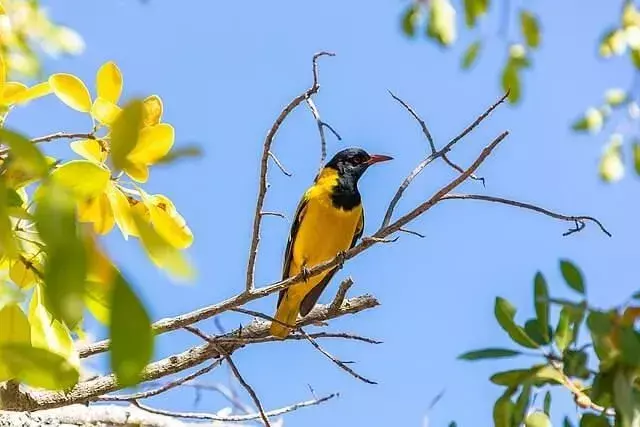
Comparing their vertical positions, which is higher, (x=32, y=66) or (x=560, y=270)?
(x=32, y=66)

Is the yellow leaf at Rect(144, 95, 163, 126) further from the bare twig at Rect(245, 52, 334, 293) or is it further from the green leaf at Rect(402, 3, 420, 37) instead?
the green leaf at Rect(402, 3, 420, 37)

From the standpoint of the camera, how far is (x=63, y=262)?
1.73 ft

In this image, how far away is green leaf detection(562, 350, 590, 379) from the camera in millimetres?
878

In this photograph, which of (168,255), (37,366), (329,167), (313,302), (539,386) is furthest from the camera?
(329,167)

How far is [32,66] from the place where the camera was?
3537 mm

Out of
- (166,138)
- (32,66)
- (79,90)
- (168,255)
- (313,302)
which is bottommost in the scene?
(168,255)

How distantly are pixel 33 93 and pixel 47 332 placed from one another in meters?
0.35

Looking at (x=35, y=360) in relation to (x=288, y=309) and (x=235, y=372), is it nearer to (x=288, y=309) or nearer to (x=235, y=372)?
(x=235, y=372)

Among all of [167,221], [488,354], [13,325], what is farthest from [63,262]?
[167,221]

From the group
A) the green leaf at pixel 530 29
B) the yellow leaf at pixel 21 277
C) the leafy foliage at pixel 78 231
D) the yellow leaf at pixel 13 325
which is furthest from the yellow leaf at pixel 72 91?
the green leaf at pixel 530 29

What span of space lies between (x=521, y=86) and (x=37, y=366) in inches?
83.5

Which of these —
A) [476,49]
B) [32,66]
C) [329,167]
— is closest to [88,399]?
[476,49]

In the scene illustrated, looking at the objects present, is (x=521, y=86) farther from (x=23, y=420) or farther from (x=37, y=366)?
(x=37, y=366)

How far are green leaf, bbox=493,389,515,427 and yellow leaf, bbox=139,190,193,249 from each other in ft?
1.79
